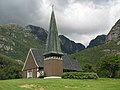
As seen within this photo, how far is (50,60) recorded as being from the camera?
190 ft

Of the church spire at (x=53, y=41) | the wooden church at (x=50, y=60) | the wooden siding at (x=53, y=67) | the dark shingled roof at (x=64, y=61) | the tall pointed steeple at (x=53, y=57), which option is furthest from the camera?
the dark shingled roof at (x=64, y=61)

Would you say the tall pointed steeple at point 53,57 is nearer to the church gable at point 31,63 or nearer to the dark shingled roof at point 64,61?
the dark shingled roof at point 64,61

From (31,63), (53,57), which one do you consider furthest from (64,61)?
(53,57)

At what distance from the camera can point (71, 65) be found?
7200 cm

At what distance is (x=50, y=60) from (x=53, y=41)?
448cm

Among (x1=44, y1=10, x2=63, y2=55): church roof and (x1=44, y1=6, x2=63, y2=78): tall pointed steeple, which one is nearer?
(x1=44, y1=6, x2=63, y2=78): tall pointed steeple

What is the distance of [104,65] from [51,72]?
2482cm

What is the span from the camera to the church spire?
A: 2318 inches

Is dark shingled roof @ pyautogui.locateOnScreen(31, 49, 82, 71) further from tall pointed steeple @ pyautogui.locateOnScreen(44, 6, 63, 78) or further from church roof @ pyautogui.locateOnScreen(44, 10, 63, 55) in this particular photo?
church roof @ pyautogui.locateOnScreen(44, 10, 63, 55)

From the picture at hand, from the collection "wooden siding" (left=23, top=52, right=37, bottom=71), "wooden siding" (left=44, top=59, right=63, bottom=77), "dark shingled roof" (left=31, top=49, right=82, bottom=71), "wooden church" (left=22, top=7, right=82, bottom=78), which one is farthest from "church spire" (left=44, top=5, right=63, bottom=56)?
"wooden siding" (left=23, top=52, right=37, bottom=71)

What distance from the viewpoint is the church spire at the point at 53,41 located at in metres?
58.9

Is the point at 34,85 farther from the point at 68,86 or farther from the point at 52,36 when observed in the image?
the point at 52,36

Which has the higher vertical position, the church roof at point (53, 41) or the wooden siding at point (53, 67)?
the church roof at point (53, 41)

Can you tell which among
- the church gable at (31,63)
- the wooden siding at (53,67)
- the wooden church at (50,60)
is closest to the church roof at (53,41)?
the wooden church at (50,60)
